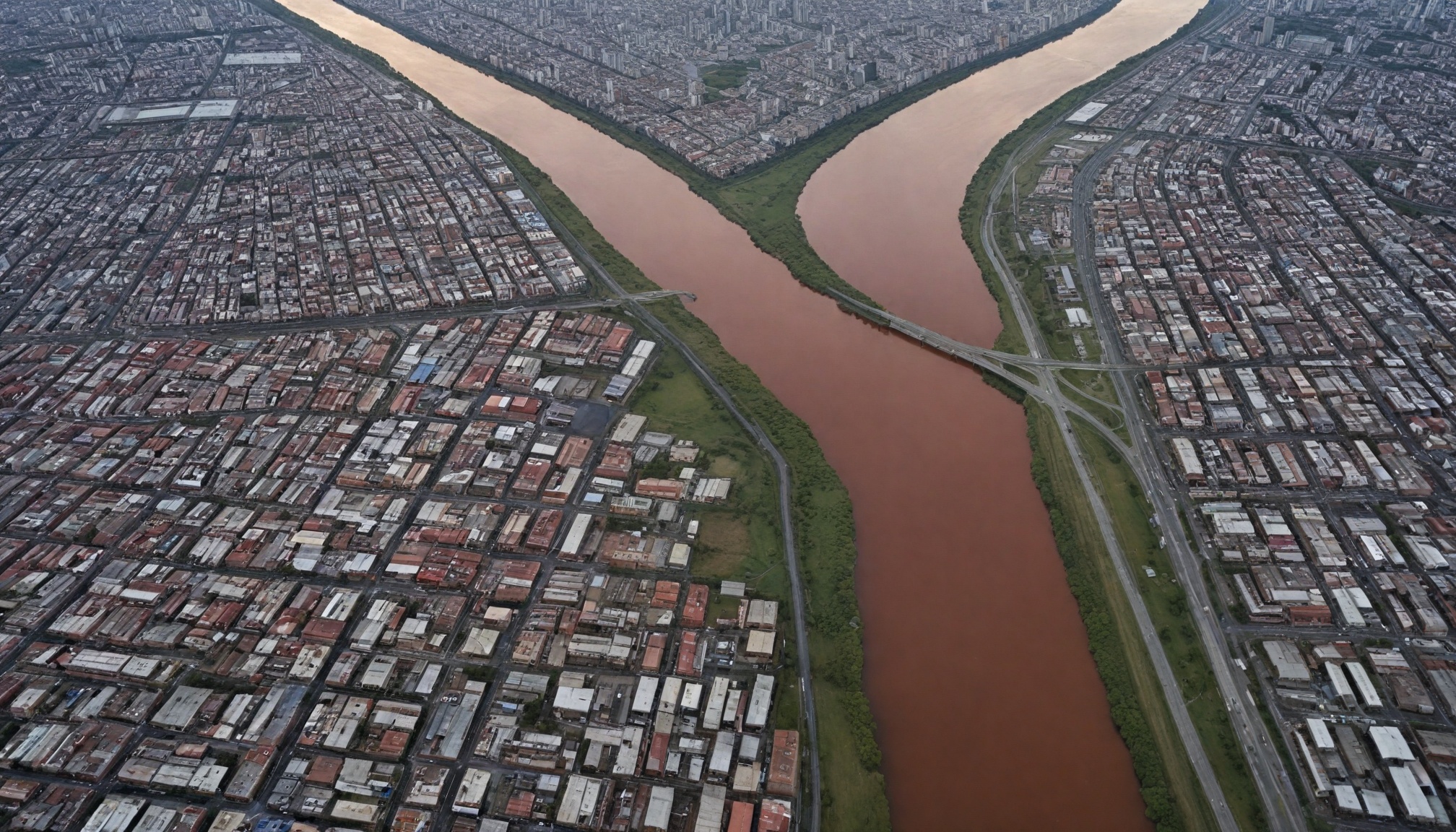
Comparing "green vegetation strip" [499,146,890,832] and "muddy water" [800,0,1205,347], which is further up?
"muddy water" [800,0,1205,347]

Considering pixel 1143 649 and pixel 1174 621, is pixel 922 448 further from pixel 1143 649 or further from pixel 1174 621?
pixel 1143 649

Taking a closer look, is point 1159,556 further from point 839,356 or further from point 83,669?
point 83,669

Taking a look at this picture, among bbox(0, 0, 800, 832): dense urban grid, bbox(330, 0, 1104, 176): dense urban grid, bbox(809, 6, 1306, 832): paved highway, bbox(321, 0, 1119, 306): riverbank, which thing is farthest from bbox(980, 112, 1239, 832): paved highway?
bbox(330, 0, 1104, 176): dense urban grid

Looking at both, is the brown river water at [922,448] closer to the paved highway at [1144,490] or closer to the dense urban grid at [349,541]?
the paved highway at [1144,490]

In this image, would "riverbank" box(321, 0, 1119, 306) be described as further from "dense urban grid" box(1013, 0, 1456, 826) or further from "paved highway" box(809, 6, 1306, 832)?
"dense urban grid" box(1013, 0, 1456, 826)

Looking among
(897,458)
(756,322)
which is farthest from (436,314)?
(897,458)

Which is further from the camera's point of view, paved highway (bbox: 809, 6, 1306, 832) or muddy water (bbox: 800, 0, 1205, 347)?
muddy water (bbox: 800, 0, 1205, 347)

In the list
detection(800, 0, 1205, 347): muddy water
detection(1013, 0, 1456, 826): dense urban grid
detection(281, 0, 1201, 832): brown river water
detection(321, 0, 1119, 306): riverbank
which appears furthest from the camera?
detection(321, 0, 1119, 306): riverbank

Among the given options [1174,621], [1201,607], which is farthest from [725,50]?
[1174,621]

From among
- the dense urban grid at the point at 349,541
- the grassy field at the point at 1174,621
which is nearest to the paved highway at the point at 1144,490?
the grassy field at the point at 1174,621
